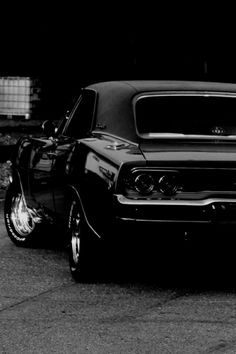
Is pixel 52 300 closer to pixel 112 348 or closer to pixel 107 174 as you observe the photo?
pixel 107 174

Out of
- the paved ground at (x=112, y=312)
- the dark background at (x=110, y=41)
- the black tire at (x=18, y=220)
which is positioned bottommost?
the dark background at (x=110, y=41)

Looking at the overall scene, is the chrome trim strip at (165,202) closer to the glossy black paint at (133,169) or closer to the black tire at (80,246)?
the glossy black paint at (133,169)

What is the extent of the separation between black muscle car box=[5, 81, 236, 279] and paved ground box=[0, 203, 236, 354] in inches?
14.3

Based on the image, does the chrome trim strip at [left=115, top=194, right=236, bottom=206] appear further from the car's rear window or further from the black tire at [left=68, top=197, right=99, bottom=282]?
the car's rear window

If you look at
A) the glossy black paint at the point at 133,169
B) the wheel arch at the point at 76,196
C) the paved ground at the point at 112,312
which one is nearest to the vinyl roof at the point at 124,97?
the glossy black paint at the point at 133,169

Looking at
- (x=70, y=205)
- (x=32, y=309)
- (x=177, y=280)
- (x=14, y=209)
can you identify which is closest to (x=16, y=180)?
(x=14, y=209)

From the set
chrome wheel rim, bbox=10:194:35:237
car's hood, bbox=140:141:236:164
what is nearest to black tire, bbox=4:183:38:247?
chrome wheel rim, bbox=10:194:35:237

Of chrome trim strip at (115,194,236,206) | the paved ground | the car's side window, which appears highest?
the car's side window

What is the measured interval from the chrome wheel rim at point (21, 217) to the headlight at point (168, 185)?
100 inches

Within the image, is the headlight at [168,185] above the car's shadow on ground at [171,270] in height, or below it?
above

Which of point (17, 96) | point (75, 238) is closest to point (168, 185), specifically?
point (75, 238)

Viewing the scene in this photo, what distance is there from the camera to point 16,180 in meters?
9.98

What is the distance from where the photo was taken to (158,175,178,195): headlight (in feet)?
24.5

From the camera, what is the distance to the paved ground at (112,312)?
20.5 ft
